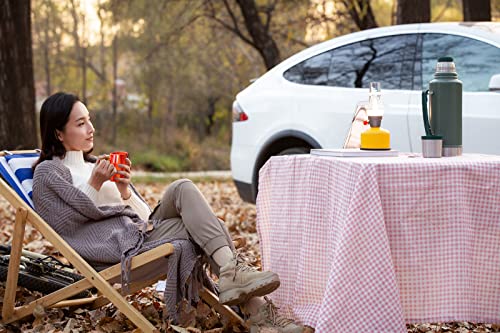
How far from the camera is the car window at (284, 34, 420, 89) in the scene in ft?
23.7

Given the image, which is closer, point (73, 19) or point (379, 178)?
point (379, 178)

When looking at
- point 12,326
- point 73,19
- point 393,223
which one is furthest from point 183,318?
point 73,19

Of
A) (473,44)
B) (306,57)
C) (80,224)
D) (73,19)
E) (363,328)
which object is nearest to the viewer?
(363,328)

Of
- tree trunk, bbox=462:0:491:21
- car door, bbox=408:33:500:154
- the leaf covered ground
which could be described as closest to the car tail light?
car door, bbox=408:33:500:154

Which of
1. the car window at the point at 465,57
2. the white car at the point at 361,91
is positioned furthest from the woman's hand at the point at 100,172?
the car window at the point at 465,57

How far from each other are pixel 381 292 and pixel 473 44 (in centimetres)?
373

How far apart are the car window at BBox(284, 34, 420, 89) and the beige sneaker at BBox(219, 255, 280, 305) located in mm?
3556

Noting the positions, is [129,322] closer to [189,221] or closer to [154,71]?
[189,221]

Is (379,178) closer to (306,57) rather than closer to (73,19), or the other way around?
(306,57)

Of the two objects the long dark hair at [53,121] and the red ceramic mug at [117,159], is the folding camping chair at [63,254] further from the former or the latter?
the red ceramic mug at [117,159]

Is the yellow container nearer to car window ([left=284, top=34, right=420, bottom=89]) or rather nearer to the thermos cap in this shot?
the thermos cap

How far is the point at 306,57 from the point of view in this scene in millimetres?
8016

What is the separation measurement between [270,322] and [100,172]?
3.97ft

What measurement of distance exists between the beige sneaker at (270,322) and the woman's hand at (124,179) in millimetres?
1043
